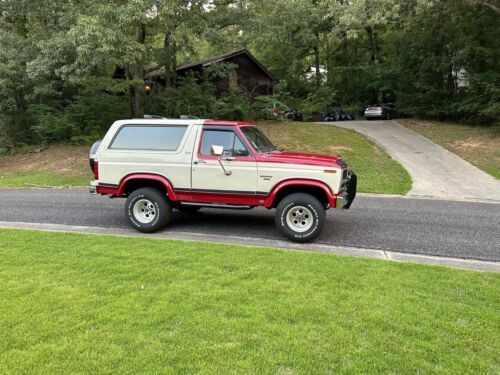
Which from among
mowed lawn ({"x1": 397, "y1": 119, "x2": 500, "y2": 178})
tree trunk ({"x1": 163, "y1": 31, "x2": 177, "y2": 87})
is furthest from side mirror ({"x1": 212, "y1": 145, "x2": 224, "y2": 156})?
tree trunk ({"x1": 163, "y1": 31, "x2": 177, "y2": 87})

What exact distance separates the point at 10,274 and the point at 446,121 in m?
28.2

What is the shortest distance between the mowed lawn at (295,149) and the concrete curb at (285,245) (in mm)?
6282

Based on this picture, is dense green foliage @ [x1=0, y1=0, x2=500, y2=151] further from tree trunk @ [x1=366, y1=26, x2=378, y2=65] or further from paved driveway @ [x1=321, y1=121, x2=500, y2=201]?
paved driveway @ [x1=321, y1=121, x2=500, y2=201]

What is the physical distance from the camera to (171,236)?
7.32 meters

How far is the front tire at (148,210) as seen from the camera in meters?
7.52

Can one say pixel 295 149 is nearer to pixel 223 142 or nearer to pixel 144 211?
pixel 223 142

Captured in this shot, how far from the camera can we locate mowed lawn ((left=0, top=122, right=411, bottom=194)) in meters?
14.2

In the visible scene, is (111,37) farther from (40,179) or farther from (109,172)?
(109,172)

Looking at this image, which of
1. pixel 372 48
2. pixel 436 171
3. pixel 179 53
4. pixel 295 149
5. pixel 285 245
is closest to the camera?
pixel 285 245

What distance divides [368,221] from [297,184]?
8.13ft

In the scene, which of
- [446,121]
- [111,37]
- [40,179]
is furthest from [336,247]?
[446,121]

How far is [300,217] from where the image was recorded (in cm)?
698

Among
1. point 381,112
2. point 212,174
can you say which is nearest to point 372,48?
point 381,112

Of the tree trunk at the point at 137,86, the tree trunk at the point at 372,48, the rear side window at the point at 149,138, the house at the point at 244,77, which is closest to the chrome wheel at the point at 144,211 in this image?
the rear side window at the point at 149,138
